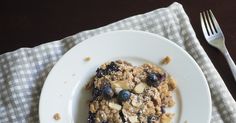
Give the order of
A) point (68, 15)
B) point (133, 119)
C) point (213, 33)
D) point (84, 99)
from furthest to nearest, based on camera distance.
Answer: point (68, 15) < point (213, 33) < point (84, 99) < point (133, 119)

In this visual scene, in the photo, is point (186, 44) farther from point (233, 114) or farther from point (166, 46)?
point (233, 114)

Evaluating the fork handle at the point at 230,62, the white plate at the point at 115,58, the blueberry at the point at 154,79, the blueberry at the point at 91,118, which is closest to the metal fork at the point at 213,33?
the fork handle at the point at 230,62

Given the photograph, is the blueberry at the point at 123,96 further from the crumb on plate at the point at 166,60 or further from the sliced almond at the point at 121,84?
the crumb on plate at the point at 166,60

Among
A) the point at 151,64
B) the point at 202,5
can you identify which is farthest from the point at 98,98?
the point at 202,5

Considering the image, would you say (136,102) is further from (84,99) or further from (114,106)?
(84,99)

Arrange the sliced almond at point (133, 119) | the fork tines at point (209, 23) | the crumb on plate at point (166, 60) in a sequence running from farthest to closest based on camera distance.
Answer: the fork tines at point (209, 23)
the crumb on plate at point (166, 60)
the sliced almond at point (133, 119)

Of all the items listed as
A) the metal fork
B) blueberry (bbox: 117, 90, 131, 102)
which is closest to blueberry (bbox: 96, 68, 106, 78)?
blueberry (bbox: 117, 90, 131, 102)

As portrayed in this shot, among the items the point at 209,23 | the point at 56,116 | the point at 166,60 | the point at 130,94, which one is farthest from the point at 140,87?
the point at 209,23
